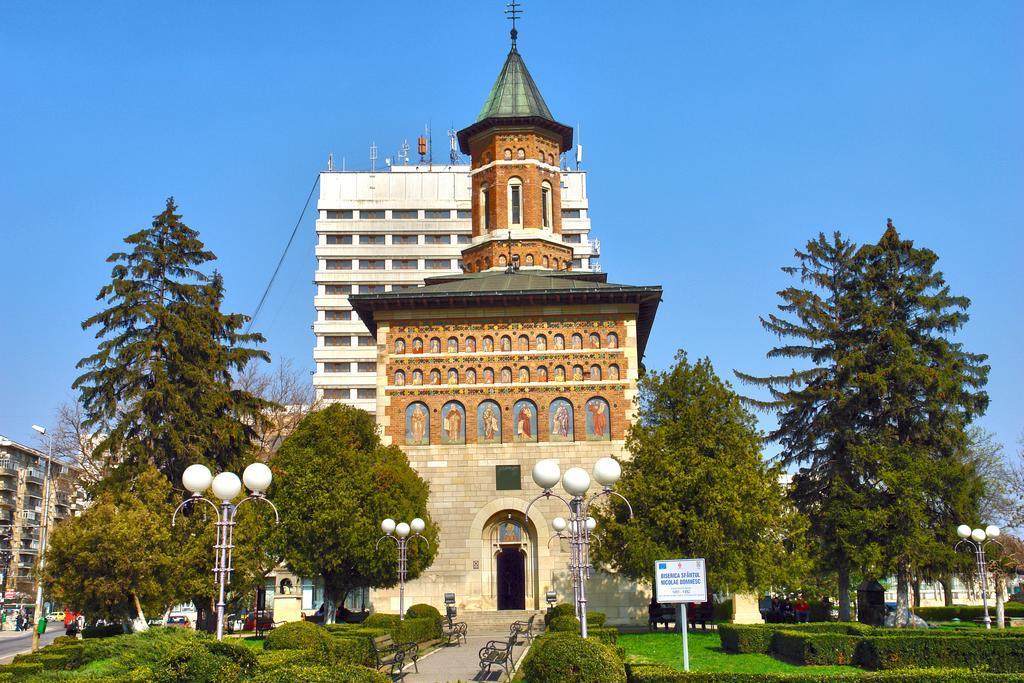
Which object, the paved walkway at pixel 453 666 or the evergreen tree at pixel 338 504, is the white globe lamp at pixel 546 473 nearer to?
the paved walkway at pixel 453 666

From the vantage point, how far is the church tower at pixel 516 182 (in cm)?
4034

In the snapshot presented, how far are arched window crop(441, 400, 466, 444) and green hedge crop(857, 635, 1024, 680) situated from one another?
17877 mm

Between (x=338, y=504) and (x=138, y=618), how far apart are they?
21.3ft

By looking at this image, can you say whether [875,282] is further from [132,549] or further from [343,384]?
[343,384]

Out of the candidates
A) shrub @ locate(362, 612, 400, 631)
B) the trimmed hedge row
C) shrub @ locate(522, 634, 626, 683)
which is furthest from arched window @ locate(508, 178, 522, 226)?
shrub @ locate(522, 634, 626, 683)

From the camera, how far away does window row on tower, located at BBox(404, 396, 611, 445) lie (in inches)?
1371

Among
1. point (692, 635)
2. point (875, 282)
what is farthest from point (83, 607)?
point (875, 282)

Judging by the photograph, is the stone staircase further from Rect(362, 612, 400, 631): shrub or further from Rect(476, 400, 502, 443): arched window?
Rect(362, 612, 400, 631): shrub

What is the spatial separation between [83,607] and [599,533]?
1387cm

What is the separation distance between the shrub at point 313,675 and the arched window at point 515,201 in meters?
29.2

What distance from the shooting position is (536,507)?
3462cm

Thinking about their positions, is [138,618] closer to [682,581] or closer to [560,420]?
[682,581]

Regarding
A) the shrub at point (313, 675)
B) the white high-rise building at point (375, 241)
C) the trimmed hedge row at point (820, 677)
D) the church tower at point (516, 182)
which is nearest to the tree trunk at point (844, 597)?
the church tower at point (516, 182)

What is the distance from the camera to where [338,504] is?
29.1 m
